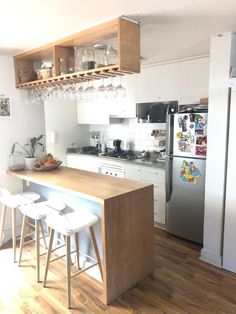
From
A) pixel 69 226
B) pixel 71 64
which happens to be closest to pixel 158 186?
pixel 69 226

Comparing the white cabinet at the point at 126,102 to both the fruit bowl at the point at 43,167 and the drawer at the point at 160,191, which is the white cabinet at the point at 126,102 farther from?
the fruit bowl at the point at 43,167

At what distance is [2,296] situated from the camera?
236 centimetres

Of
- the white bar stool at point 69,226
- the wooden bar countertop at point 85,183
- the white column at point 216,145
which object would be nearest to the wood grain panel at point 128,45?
the white column at point 216,145

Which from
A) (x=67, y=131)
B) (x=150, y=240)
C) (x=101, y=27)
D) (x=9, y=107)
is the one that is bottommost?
(x=150, y=240)

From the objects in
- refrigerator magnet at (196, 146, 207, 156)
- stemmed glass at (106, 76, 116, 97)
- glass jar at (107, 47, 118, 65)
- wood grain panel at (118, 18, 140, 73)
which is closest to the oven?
refrigerator magnet at (196, 146, 207, 156)

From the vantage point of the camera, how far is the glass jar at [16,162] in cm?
326

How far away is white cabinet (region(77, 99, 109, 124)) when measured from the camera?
4.61 m

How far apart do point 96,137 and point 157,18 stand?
3.45 metres

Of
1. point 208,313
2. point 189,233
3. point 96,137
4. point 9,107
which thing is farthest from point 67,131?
point 208,313

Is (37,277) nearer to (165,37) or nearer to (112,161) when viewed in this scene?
(112,161)

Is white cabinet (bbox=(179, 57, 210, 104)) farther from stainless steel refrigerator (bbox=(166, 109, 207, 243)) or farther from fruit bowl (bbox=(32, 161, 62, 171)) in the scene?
fruit bowl (bbox=(32, 161, 62, 171))

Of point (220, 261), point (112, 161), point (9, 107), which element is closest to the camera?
point (220, 261)

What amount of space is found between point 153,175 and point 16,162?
181 cm

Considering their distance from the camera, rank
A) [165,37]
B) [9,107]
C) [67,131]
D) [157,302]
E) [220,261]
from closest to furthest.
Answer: [157,302] < [165,37] < [220,261] < [9,107] < [67,131]
